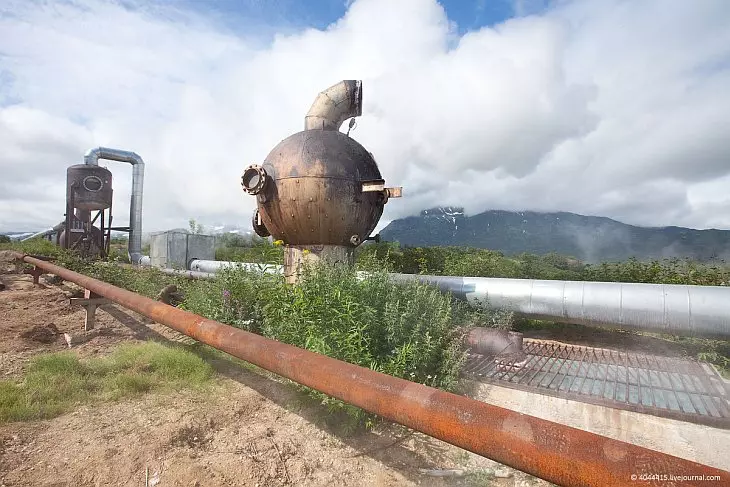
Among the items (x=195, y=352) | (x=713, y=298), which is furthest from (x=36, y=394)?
(x=713, y=298)

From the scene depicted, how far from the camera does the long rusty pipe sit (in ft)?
3.48

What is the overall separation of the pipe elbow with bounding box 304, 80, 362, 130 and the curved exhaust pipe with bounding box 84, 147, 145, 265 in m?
17.0

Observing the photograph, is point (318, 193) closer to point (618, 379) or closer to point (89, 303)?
point (89, 303)

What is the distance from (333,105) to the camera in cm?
659

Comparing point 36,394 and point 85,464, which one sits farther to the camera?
point 36,394

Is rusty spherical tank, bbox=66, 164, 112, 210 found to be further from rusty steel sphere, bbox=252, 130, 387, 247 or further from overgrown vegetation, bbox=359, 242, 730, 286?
rusty steel sphere, bbox=252, 130, 387, 247

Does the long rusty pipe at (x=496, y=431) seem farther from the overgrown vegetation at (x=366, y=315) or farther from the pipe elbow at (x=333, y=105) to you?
the pipe elbow at (x=333, y=105)

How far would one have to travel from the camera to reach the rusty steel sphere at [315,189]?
573 centimetres

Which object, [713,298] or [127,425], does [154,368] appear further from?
[713,298]

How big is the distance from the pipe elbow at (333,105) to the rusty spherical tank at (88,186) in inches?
640

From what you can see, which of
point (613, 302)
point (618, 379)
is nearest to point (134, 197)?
point (613, 302)

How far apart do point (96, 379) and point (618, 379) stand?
5366 mm

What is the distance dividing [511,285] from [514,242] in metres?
116

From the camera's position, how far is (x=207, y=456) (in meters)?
2.59
